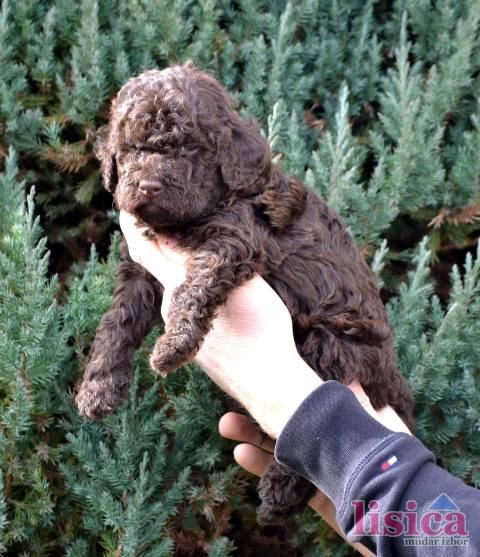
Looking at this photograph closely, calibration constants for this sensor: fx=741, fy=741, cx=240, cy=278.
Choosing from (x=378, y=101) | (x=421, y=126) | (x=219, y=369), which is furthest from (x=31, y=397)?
(x=378, y=101)

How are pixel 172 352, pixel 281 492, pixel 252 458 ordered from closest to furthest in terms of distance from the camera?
pixel 172 352 < pixel 281 492 < pixel 252 458

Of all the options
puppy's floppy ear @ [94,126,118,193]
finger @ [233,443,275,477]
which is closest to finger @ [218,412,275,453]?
finger @ [233,443,275,477]

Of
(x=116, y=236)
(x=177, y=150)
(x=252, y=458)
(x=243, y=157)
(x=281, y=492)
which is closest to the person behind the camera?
(x=177, y=150)

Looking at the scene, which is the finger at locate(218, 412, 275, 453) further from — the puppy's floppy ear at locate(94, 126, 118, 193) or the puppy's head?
the puppy's floppy ear at locate(94, 126, 118, 193)

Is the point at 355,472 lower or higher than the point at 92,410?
higher

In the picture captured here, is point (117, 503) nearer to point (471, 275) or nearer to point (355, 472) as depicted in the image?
point (355, 472)

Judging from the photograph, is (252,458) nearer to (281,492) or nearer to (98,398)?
(281,492)

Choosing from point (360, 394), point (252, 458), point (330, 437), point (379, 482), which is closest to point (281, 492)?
point (252, 458)
